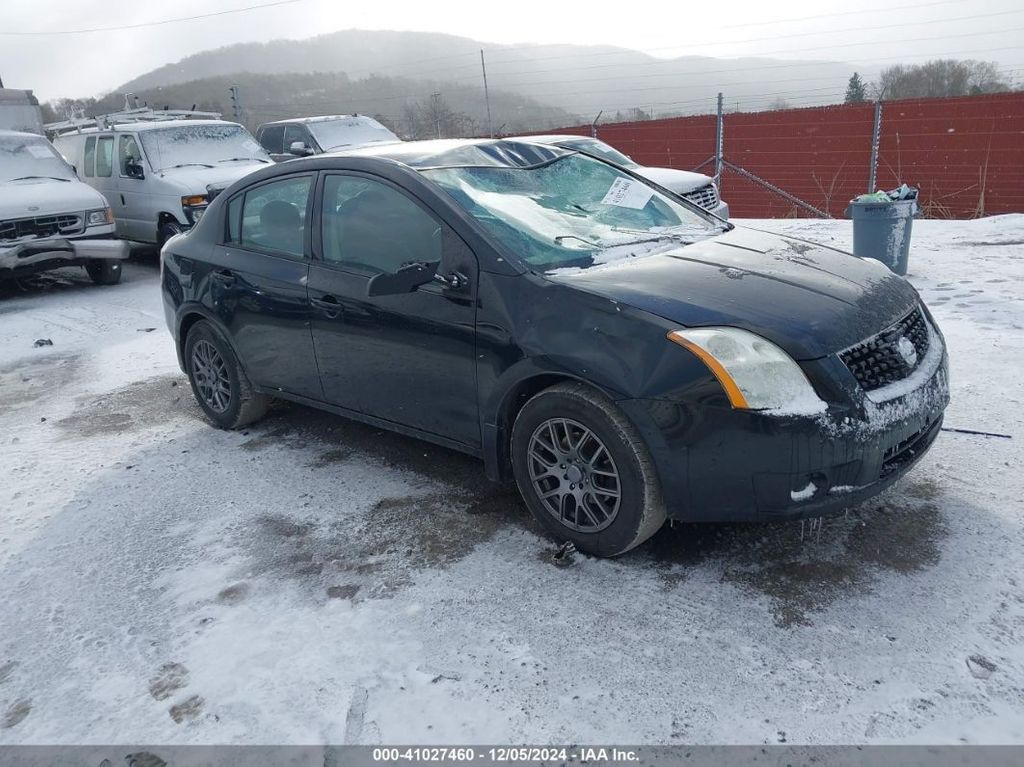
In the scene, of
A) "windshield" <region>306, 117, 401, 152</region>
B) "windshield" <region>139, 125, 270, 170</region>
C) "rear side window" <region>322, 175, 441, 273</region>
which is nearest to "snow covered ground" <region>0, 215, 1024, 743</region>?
"rear side window" <region>322, 175, 441, 273</region>

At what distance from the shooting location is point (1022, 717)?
2271mm

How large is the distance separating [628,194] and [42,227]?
8151 mm

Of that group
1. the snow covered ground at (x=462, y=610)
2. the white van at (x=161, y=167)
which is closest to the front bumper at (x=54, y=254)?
the white van at (x=161, y=167)

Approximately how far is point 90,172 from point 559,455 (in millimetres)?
11347

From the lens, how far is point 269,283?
4.27m

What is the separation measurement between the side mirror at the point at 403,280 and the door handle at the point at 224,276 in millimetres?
1579

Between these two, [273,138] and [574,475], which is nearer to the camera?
[574,475]

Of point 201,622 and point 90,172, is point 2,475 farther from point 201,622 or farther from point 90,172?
point 90,172

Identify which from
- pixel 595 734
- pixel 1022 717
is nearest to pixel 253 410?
pixel 595 734

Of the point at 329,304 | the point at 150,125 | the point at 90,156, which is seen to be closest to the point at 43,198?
the point at 150,125

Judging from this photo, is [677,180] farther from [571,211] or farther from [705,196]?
[571,211]

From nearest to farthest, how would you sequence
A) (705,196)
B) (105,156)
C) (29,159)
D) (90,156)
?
1. (705,196)
2. (29,159)
3. (105,156)
4. (90,156)

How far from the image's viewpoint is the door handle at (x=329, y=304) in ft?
12.8

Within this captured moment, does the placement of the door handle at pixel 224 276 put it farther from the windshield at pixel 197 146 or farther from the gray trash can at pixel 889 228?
the windshield at pixel 197 146
